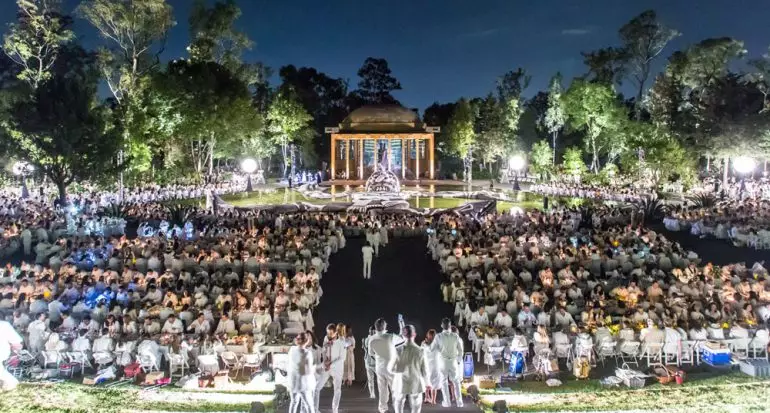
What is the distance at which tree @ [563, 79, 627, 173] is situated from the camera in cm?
4738

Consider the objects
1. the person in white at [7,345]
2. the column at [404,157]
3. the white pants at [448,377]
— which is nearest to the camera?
the white pants at [448,377]

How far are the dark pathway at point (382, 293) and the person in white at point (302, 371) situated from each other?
7.45ft

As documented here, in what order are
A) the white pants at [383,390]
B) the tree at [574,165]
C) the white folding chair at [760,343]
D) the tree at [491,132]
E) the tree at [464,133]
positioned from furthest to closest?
the tree at [491,132] < the tree at [464,133] < the tree at [574,165] < the white folding chair at [760,343] < the white pants at [383,390]

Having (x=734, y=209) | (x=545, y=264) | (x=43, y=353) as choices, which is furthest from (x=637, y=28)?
(x=43, y=353)

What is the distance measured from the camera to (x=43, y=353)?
11.5 meters

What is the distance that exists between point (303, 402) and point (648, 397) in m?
5.44

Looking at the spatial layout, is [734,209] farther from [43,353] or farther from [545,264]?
[43,353]

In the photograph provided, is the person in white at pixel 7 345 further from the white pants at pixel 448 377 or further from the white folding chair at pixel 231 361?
the white pants at pixel 448 377

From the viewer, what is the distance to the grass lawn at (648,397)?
945 centimetres

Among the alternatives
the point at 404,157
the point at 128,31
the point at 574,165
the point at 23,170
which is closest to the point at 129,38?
the point at 128,31

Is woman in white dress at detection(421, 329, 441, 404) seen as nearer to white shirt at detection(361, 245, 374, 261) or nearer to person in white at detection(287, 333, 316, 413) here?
person in white at detection(287, 333, 316, 413)

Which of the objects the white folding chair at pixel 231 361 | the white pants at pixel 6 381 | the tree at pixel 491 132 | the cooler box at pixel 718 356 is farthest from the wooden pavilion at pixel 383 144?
the white pants at pixel 6 381

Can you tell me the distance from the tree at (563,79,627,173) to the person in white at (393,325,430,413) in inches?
1679

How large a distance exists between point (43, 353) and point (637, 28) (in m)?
52.9
